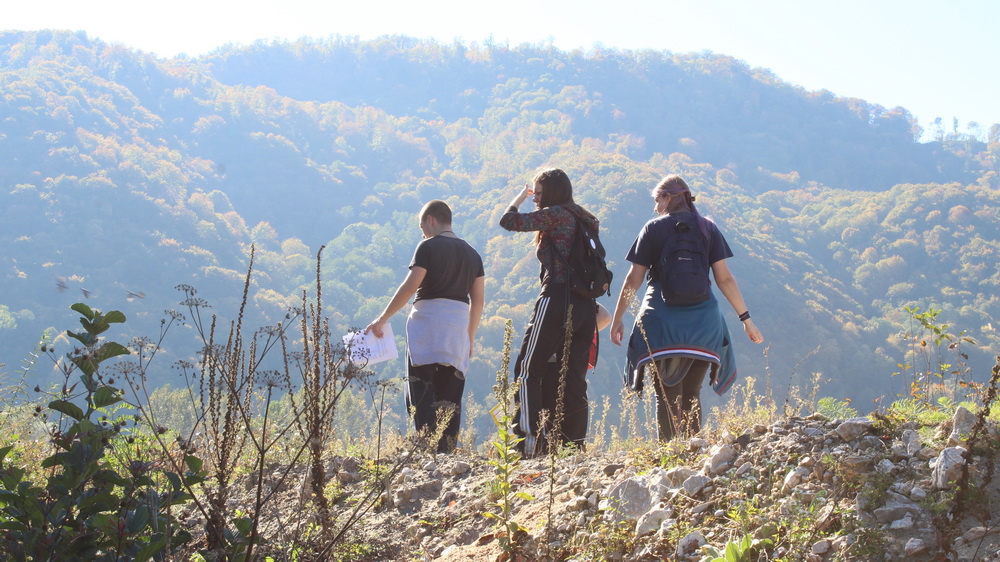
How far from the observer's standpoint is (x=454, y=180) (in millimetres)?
106625

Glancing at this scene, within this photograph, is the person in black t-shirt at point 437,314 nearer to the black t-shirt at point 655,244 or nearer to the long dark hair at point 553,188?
the long dark hair at point 553,188

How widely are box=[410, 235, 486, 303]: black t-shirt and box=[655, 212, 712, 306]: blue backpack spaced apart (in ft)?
4.65

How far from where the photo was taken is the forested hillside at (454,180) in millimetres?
66875

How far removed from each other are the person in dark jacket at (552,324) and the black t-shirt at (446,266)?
0.59m

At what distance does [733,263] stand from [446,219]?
228 ft

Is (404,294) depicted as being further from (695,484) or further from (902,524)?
(902,524)

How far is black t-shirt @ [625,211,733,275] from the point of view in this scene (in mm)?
4566

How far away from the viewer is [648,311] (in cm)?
449

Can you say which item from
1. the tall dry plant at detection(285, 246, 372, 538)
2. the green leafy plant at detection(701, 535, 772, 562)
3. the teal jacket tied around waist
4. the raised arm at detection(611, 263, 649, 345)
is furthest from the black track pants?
the tall dry plant at detection(285, 246, 372, 538)

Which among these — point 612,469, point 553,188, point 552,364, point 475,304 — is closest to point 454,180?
point 475,304

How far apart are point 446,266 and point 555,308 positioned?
0.96m

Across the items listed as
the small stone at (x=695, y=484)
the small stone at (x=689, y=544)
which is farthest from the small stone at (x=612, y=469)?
the small stone at (x=689, y=544)

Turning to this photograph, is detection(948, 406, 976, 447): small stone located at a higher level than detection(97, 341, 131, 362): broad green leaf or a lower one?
lower

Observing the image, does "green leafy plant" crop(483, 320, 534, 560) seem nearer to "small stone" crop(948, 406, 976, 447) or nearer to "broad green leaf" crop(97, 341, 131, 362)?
"broad green leaf" crop(97, 341, 131, 362)
